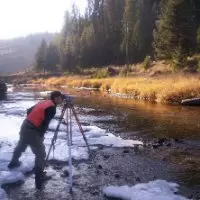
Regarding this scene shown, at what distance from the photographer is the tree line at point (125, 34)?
48.1m

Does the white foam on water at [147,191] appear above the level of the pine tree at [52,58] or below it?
below

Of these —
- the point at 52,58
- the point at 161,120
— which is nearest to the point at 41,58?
the point at 52,58

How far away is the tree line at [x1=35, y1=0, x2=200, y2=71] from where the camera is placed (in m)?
48.1

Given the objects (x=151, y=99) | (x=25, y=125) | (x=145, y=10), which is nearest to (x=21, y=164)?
(x=25, y=125)

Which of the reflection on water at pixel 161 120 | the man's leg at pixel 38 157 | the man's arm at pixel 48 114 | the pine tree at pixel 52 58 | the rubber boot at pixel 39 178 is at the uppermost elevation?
the pine tree at pixel 52 58

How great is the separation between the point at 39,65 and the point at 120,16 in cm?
2892

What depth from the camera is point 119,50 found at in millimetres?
80125

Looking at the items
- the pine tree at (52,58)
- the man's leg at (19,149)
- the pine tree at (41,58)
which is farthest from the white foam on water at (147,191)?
the pine tree at (41,58)

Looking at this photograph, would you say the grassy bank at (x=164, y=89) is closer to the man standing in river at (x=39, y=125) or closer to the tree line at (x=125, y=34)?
the tree line at (x=125, y=34)

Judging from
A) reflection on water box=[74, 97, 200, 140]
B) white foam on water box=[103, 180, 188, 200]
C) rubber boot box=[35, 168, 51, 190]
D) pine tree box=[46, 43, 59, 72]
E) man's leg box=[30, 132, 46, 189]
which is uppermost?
pine tree box=[46, 43, 59, 72]

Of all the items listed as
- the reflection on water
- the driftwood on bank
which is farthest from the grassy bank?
the reflection on water

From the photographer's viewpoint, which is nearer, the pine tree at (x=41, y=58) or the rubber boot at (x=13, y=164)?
the rubber boot at (x=13, y=164)

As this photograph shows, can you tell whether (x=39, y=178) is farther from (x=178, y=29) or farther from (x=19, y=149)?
(x=178, y=29)

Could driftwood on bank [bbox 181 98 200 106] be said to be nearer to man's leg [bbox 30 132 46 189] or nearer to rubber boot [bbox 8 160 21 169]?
rubber boot [bbox 8 160 21 169]
